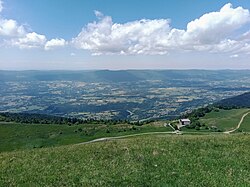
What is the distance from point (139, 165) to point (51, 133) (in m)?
108

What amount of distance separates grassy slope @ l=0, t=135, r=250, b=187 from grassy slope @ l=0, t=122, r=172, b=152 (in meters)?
80.2

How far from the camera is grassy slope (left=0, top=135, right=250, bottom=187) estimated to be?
2048cm

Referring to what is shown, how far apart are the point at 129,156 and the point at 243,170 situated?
9404mm

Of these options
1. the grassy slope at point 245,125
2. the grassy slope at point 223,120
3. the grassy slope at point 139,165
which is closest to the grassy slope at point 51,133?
the grassy slope at point 223,120

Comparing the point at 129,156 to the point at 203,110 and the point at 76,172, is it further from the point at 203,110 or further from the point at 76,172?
the point at 203,110

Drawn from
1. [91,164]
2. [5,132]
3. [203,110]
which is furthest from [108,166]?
[203,110]

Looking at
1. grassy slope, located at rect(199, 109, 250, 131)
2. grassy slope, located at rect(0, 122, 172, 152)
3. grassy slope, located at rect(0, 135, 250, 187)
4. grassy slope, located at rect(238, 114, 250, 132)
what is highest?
grassy slope, located at rect(0, 135, 250, 187)

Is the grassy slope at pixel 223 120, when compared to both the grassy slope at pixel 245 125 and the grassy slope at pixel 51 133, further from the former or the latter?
the grassy slope at pixel 51 133

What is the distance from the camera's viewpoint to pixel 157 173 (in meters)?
21.9

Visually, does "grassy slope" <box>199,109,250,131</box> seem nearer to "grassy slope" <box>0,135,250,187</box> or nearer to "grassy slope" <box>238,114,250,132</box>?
→ "grassy slope" <box>238,114,250,132</box>

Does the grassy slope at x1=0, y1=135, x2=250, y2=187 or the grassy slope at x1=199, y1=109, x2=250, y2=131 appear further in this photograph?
the grassy slope at x1=199, y1=109, x2=250, y2=131

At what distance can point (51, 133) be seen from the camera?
126000 mm

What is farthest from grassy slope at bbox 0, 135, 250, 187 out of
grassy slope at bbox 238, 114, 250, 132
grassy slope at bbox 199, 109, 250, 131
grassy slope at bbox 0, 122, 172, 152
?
grassy slope at bbox 199, 109, 250, 131

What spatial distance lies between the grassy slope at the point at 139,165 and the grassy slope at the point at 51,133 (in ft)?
263
